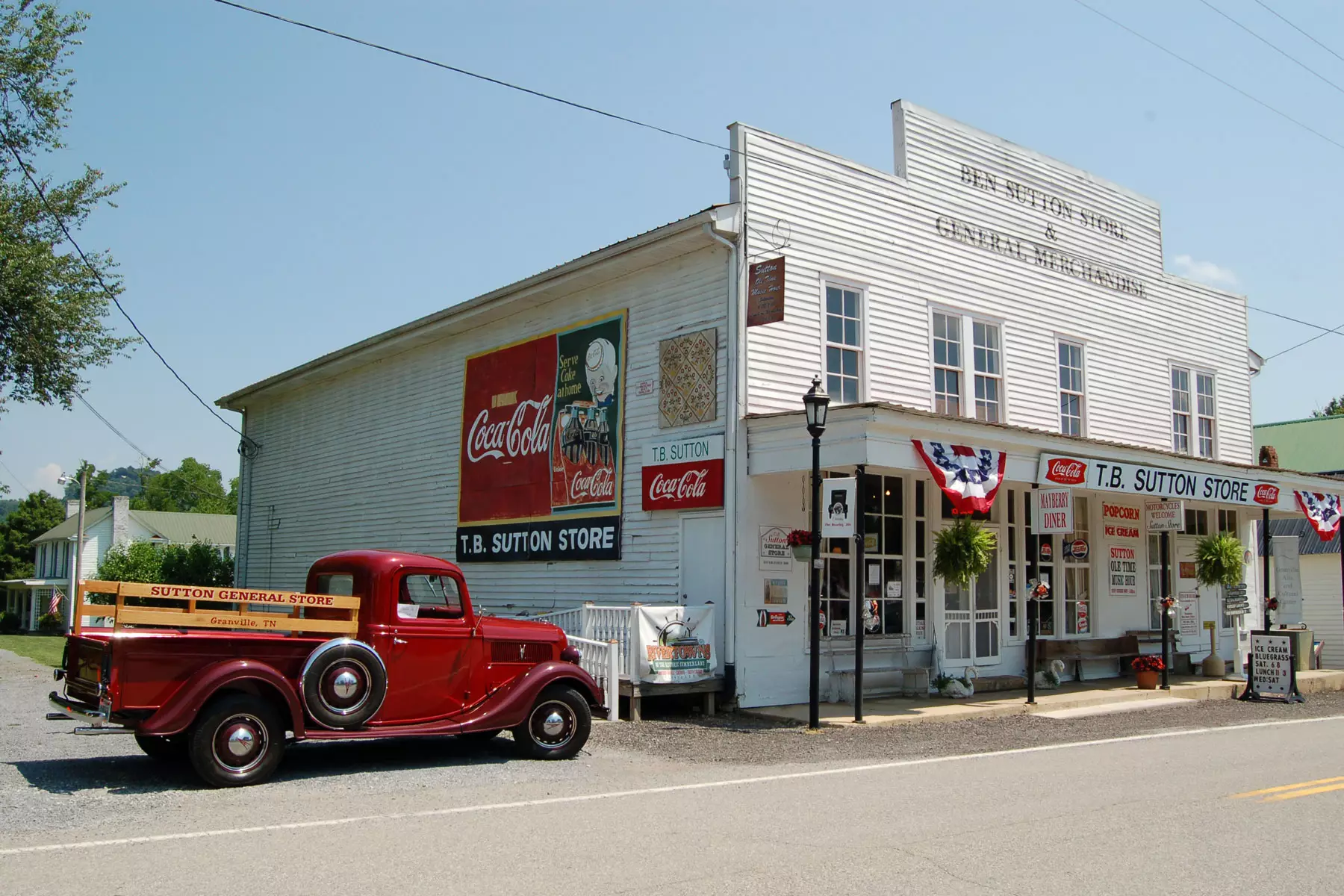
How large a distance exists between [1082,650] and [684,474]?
323 inches

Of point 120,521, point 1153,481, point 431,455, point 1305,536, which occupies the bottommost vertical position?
point 1305,536

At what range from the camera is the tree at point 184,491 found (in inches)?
4245

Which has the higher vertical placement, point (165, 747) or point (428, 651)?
point (428, 651)

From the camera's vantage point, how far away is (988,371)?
18.8 meters

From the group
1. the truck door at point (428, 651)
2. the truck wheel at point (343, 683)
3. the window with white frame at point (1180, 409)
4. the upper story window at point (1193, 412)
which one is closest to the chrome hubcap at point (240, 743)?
the truck wheel at point (343, 683)

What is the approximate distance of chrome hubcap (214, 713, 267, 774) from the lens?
853 centimetres

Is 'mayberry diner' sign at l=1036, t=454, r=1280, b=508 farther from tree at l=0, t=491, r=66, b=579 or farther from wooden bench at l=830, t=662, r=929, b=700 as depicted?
tree at l=0, t=491, r=66, b=579

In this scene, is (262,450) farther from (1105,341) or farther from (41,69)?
(1105,341)

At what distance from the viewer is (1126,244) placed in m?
21.8

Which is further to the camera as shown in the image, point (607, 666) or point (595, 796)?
point (607, 666)

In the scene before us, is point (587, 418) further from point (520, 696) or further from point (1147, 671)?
point (1147, 671)

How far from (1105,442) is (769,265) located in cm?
587

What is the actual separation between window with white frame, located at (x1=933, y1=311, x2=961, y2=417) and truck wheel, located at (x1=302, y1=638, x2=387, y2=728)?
11.0 m

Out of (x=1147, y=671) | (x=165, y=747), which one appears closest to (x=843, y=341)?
(x=1147, y=671)
